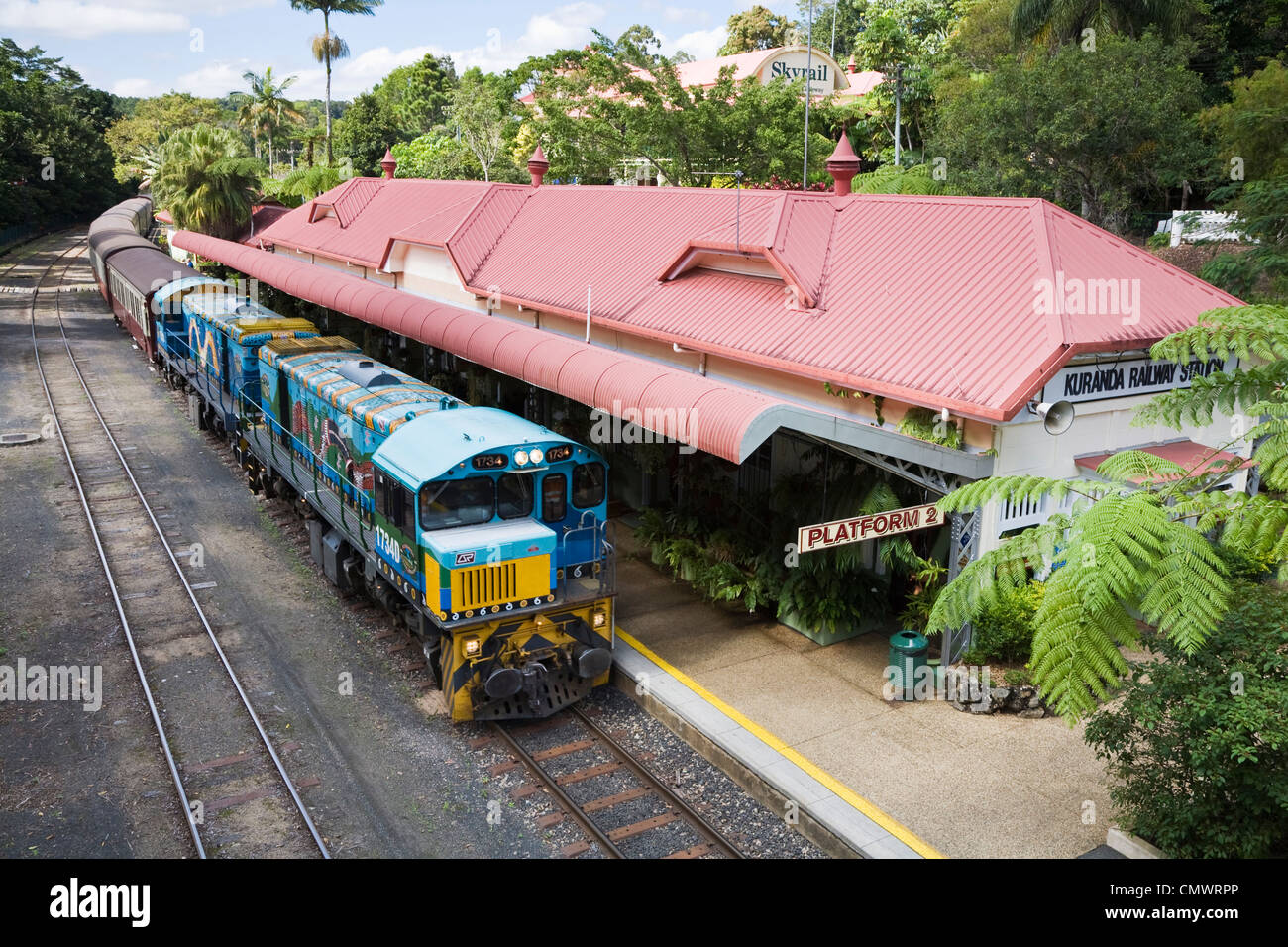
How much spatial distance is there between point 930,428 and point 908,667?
10.5 ft

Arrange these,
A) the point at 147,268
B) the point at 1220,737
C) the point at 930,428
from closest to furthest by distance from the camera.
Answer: the point at 1220,737
the point at 930,428
the point at 147,268

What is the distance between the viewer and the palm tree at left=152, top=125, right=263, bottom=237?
50438 mm

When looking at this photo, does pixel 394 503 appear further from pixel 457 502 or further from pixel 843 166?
pixel 843 166

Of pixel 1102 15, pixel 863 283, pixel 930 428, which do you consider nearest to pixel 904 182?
pixel 1102 15

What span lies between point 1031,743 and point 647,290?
33.8ft

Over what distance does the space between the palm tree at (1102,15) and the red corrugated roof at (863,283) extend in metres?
19.7

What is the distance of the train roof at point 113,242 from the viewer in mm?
42344

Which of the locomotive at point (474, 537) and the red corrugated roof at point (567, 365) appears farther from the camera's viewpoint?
the red corrugated roof at point (567, 365)

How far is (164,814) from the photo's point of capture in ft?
36.3

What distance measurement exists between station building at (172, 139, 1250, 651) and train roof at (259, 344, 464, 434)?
78.5 inches

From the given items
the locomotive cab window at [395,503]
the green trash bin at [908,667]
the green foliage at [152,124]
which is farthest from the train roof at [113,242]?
the green foliage at [152,124]

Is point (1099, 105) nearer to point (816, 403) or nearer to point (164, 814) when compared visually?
point (816, 403)

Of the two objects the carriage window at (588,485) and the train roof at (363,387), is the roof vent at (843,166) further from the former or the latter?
the carriage window at (588,485)

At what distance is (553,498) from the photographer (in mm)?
13078
